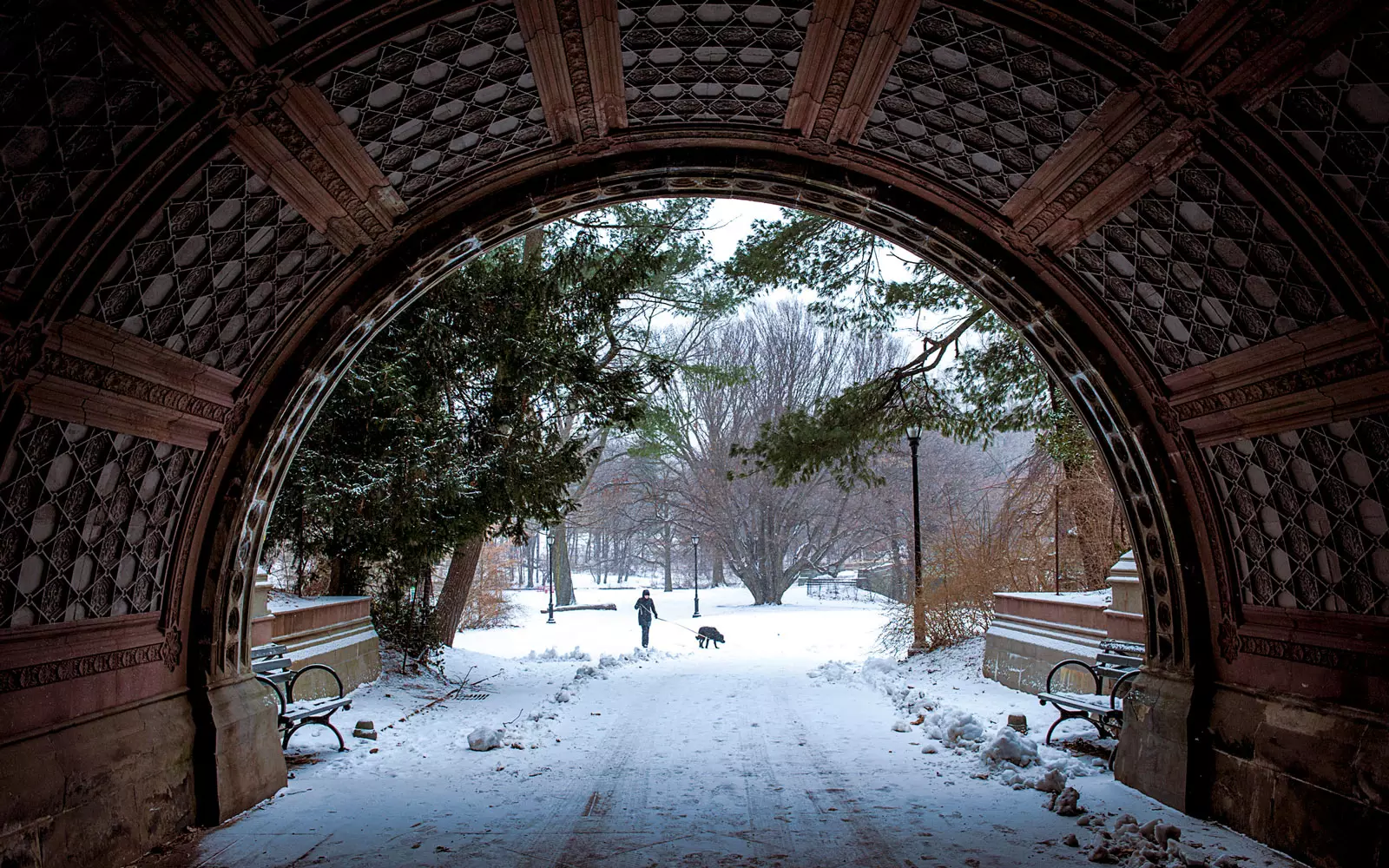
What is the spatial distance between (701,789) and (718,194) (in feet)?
15.4

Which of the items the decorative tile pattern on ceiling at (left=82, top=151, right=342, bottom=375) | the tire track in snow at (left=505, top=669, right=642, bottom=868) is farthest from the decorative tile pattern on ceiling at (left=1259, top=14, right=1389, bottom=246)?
the tire track in snow at (left=505, top=669, right=642, bottom=868)

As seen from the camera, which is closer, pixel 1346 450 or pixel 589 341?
pixel 1346 450

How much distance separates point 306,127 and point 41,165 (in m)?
1.26

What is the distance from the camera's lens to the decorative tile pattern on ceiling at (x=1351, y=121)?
3391 millimetres

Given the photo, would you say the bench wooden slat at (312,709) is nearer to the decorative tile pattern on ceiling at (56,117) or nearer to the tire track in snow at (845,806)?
the tire track in snow at (845,806)

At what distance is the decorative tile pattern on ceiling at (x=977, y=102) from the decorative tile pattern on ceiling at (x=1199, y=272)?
69cm

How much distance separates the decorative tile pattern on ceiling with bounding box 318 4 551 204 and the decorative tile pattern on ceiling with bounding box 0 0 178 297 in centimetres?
91

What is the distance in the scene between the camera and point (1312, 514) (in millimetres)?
4918

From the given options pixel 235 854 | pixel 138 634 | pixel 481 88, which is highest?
pixel 481 88

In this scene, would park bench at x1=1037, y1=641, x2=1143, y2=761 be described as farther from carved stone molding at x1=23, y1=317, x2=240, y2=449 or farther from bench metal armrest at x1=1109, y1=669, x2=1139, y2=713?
carved stone molding at x1=23, y1=317, x2=240, y2=449

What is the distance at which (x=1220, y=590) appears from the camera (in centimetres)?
575

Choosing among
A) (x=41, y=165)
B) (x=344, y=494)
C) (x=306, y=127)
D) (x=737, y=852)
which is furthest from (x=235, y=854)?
(x=344, y=494)

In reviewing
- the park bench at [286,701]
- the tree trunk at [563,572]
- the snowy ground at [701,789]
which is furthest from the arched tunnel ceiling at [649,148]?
the tree trunk at [563,572]

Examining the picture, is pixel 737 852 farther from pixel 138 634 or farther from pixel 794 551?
pixel 794 551
